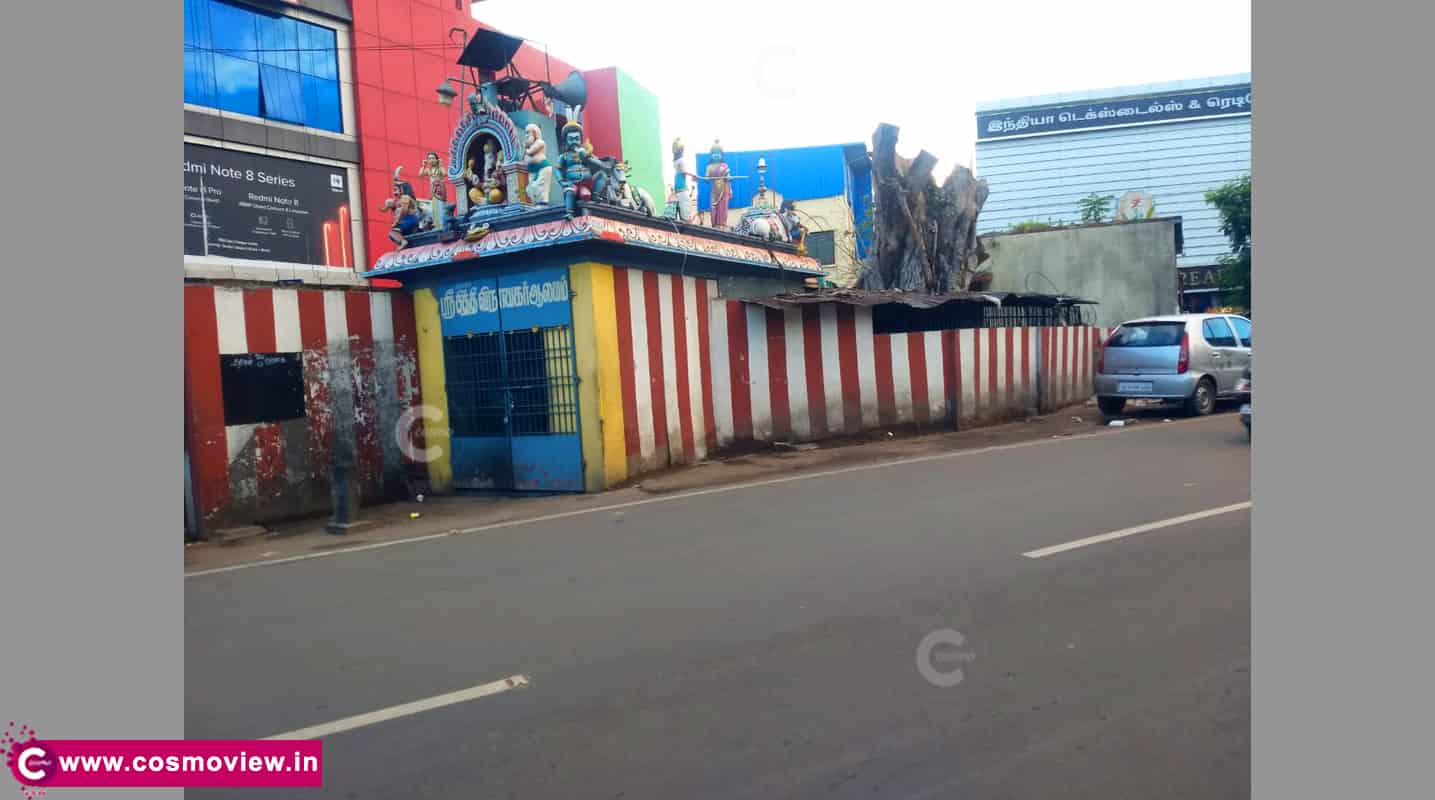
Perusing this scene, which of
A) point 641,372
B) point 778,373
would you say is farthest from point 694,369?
point 778,373

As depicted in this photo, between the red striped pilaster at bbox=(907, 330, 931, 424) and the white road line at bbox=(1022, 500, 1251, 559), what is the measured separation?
728cm

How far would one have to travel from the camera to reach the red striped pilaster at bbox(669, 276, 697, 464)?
1149cm

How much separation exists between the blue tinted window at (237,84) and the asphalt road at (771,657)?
586 inches

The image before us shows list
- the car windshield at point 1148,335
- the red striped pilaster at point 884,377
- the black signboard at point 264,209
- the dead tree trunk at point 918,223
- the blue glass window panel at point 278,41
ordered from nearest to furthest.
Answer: the red striped pilaster at point 884,377, the car windshield at point 1148,335, the black signboard at point 264,209, the blue glass window panel at point 278,41, the dead tree trunk at point 918,223

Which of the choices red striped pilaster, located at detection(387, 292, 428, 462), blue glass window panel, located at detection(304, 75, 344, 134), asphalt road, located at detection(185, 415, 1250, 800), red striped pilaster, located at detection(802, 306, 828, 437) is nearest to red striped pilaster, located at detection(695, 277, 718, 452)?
red striped pilaster, located at detection(802, 306, 828, 437)

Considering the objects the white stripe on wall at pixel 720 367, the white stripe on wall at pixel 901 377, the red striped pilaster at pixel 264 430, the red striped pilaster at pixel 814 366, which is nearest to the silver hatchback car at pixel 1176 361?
the white stripe on wall at pixel 901 377

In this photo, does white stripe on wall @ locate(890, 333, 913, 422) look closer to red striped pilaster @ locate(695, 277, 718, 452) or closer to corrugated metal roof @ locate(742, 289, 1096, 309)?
corrugated metal roof @ locate(742, 289, 1096, 309)

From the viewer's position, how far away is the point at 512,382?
1088 cm

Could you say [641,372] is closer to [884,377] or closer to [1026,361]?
[884,377]

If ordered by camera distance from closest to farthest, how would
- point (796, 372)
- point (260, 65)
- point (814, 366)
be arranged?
point (796, 372), point (814, 366), point (260, 65)

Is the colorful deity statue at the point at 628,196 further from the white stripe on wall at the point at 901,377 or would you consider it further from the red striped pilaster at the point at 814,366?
the white stripe on wall at the point at 901,377

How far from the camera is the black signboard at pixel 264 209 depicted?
18.0 metres

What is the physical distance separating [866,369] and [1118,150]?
46569 millimetres

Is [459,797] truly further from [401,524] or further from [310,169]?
[310,169]
